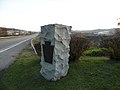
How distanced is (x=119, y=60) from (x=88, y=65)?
133cm

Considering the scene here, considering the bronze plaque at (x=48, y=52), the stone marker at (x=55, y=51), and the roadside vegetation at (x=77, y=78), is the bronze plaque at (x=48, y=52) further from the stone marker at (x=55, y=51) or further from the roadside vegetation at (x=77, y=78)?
the roadside vegetation at (x=77, y=78)

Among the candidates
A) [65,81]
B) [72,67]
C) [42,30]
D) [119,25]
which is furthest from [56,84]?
[119,25]

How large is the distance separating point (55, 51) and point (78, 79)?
113cm

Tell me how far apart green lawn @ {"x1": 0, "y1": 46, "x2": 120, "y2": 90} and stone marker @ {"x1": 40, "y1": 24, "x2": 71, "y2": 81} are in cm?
25

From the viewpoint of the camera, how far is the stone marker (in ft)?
22.8

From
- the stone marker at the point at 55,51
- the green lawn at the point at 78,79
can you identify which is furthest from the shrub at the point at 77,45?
the stone marker at the point at 55,51

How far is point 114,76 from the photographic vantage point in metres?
6.81

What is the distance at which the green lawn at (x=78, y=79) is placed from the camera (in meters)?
6.34

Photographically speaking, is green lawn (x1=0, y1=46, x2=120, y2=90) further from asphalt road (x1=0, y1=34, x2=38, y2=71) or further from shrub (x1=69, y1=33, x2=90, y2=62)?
asphalt road (x1=0, y1=34, x2=38, y2=71)

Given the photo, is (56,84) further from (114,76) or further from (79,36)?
(79,36)

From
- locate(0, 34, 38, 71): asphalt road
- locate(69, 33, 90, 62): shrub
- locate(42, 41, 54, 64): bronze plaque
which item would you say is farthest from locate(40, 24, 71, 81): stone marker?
locate(0, 34, 38, 71): asphalt road

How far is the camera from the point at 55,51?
6.98 meters

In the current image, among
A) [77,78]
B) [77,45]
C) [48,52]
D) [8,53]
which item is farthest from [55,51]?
[8,53]

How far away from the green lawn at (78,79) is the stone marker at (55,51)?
25cm
